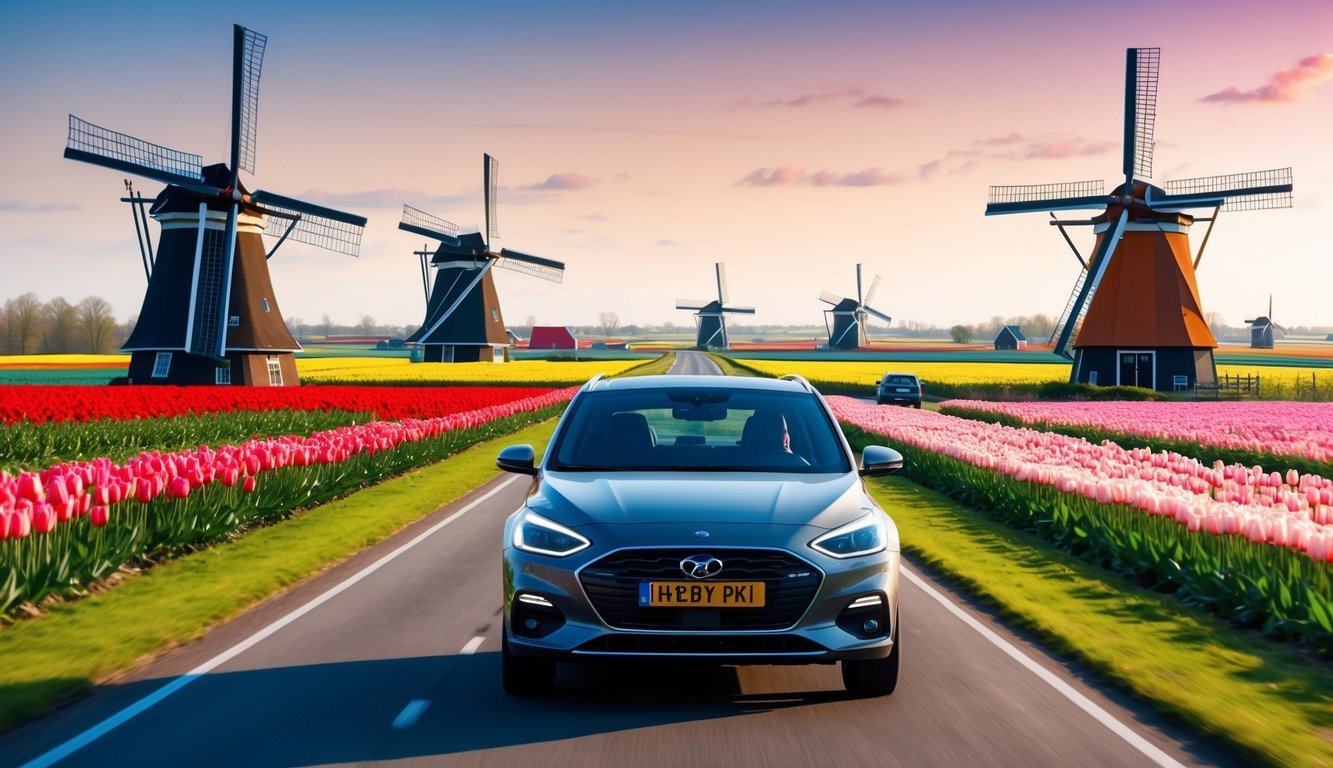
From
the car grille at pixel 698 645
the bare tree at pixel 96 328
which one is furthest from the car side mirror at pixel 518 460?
the bare tree at pixel 96 328

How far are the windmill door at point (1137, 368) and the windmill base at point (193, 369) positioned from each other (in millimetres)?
41502

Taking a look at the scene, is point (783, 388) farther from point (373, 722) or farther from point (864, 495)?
point (373, 722)

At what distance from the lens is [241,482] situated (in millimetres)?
13555

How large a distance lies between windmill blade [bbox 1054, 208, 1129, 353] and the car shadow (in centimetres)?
5148

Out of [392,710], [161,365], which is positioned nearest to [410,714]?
[392,710]

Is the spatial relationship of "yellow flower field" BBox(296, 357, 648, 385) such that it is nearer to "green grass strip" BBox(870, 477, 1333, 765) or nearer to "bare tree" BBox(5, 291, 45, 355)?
"green grass strip" BBox(870, 477, 1333, 765)

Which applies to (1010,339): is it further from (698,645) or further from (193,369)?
(698,645)

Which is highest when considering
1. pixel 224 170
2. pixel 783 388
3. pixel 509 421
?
pixel 224 170

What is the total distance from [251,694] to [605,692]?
2008 millimetres

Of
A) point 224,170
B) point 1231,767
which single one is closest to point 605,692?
point 1231,767

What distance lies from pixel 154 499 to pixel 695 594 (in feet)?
26.0

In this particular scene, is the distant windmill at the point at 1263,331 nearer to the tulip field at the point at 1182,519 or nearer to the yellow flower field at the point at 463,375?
the yellow flower field at the point at 463,375

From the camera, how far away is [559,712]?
6125 millimetres

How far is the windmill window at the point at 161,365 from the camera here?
5284 centimetres
